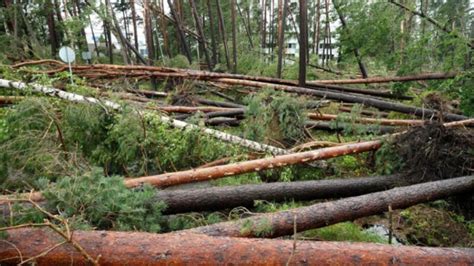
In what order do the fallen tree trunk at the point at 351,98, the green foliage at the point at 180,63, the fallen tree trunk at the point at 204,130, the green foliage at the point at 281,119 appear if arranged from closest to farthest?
the fallen tree trunk at the point at 204,130
the green foliage at the point at 281,119
the fallen tree trunk at the point at 351,98
the green foliage at the point at 180,63

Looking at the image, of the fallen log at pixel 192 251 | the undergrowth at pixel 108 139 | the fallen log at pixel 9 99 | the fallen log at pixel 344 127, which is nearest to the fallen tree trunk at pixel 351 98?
the fallen log at pixel 344 127

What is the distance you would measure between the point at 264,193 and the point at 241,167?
509 millimetres

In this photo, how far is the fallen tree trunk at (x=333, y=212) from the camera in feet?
9.53

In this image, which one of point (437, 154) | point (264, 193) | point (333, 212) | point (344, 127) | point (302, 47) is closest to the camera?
point (333, 212)

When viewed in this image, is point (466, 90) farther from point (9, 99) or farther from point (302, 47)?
point (9, 99)

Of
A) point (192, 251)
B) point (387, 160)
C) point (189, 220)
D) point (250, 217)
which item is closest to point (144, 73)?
point (189, 220)

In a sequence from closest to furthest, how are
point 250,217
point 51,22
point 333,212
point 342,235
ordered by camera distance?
1. point 250,217
2. point 333,212
3. point 342,235
4. point 51,22

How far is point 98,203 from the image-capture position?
294cm

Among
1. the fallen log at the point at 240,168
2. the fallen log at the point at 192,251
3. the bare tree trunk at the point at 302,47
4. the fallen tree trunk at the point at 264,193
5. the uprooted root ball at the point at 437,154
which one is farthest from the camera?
the bare tree trunk at the point at 302,47

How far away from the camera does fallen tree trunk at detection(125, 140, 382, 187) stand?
4.16 meters

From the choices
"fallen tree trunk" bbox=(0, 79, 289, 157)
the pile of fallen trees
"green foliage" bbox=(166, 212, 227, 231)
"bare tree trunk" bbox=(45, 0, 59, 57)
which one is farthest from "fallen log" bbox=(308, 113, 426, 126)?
"bare tree trunk" bbox=(45, 0, 59, 57)

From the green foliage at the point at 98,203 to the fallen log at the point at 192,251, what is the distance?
457mm

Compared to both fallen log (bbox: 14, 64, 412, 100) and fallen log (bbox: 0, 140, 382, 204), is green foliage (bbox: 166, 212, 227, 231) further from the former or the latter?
fallen log (bbox: 14, 64, 412, 100)

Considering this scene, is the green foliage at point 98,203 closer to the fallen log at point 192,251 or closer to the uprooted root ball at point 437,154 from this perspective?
the fallen log at point 192,251
